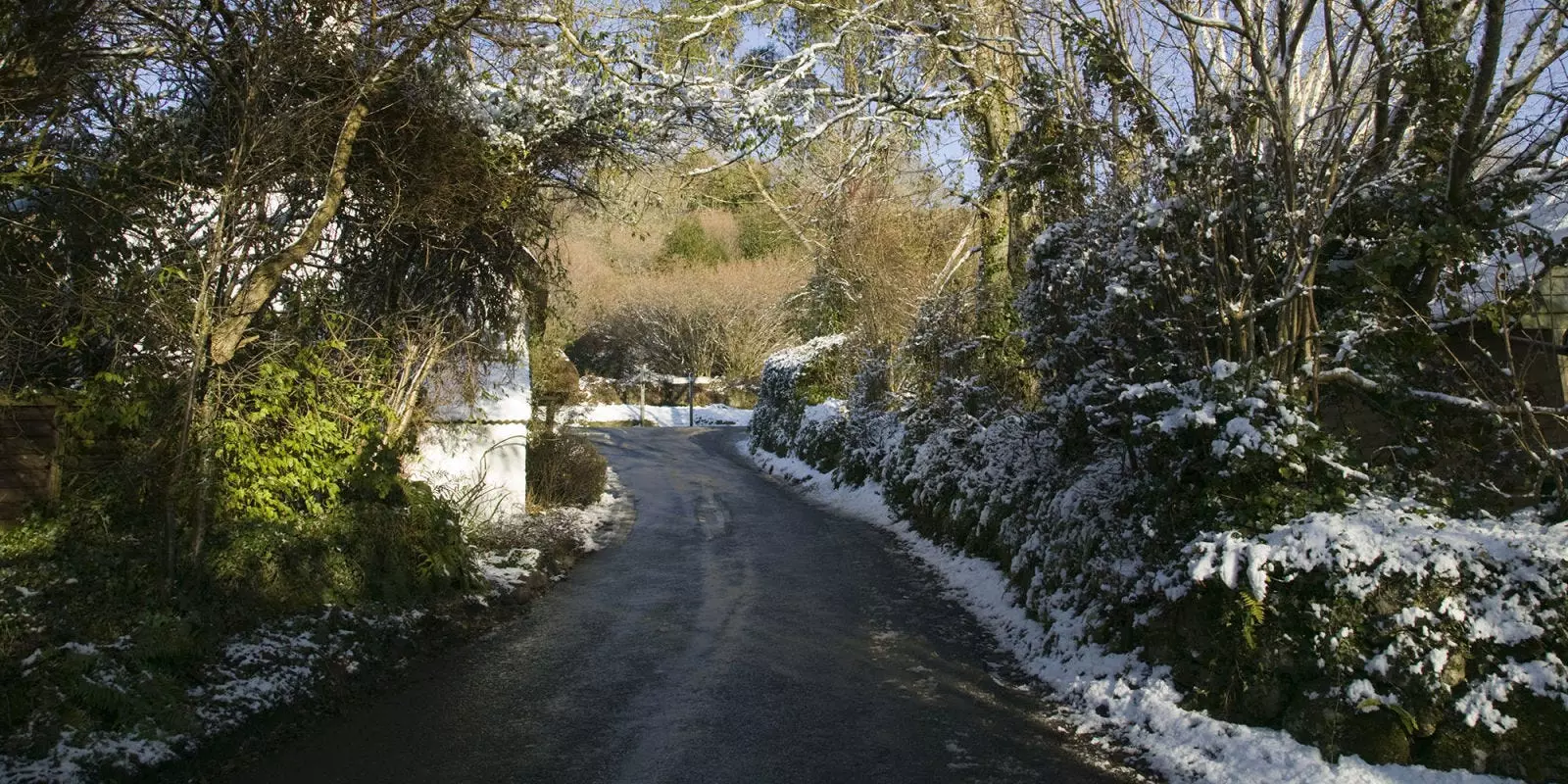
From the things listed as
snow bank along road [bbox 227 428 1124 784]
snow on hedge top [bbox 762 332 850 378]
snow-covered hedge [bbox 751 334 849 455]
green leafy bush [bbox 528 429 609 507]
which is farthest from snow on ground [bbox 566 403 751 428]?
snow bank along road [bbox 227 428 1124 784]

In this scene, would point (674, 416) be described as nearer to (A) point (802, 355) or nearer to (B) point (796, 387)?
(A) point (802, 355)

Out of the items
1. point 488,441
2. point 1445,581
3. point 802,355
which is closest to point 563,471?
point 488,441

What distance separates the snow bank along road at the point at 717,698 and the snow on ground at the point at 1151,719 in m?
0.31

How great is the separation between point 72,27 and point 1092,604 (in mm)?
8053

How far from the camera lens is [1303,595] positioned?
5992 mm

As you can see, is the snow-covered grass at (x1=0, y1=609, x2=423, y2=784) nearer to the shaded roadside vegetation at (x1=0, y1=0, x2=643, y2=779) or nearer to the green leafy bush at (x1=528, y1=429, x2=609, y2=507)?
the shaded roadside vegetation at (x1=0, y1=0, x2=643, y2=779)

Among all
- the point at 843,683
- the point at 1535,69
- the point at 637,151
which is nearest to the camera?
the point at 1535,69

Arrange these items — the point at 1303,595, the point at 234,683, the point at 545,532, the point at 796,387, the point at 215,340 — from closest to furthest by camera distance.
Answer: the point at 1303,595, the point at 234,683, the point at 215,340, the point at 545,532, the point at 796,387

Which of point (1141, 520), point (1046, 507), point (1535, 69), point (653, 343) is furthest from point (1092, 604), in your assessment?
point (653, 343)

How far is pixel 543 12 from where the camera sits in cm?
1029

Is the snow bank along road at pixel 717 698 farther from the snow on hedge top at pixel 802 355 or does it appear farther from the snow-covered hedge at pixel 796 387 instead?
the snow on hedge top at pixel 802 355

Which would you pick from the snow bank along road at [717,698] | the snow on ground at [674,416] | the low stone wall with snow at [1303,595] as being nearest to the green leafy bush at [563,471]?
the snow bank along road at [717,698]

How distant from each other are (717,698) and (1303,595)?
12.1 feet

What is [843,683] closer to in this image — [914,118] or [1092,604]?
[1092,604]
